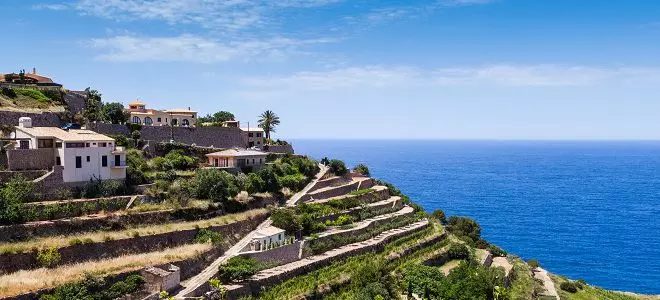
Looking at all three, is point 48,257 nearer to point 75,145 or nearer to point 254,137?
point 75,145

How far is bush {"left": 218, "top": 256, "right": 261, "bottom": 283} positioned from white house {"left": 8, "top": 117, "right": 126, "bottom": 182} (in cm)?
1133

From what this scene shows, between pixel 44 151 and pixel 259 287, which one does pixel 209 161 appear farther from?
pixel 259 287

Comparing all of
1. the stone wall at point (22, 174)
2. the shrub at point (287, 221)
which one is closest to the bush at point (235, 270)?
the shrub at point (287, 221)

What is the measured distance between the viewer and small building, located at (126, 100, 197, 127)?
186 ft

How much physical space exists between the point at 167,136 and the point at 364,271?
2360cm

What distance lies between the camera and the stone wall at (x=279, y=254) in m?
37.9

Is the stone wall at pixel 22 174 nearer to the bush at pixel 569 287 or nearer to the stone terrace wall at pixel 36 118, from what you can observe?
the stone terrace wall at pixel 36 118

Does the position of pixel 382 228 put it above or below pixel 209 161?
below

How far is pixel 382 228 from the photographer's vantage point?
49750 mm

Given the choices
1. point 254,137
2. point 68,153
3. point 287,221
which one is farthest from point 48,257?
point 254,137

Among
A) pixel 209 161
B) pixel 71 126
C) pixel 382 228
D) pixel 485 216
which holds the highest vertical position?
pixel 71 126

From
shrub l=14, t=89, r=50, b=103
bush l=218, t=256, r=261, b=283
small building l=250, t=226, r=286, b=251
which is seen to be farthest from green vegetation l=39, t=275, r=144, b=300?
shrub l=14, t=89, r=50, b=103

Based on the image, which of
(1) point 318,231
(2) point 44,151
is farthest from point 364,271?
(2) point 44,151

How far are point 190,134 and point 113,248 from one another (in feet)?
72.8
